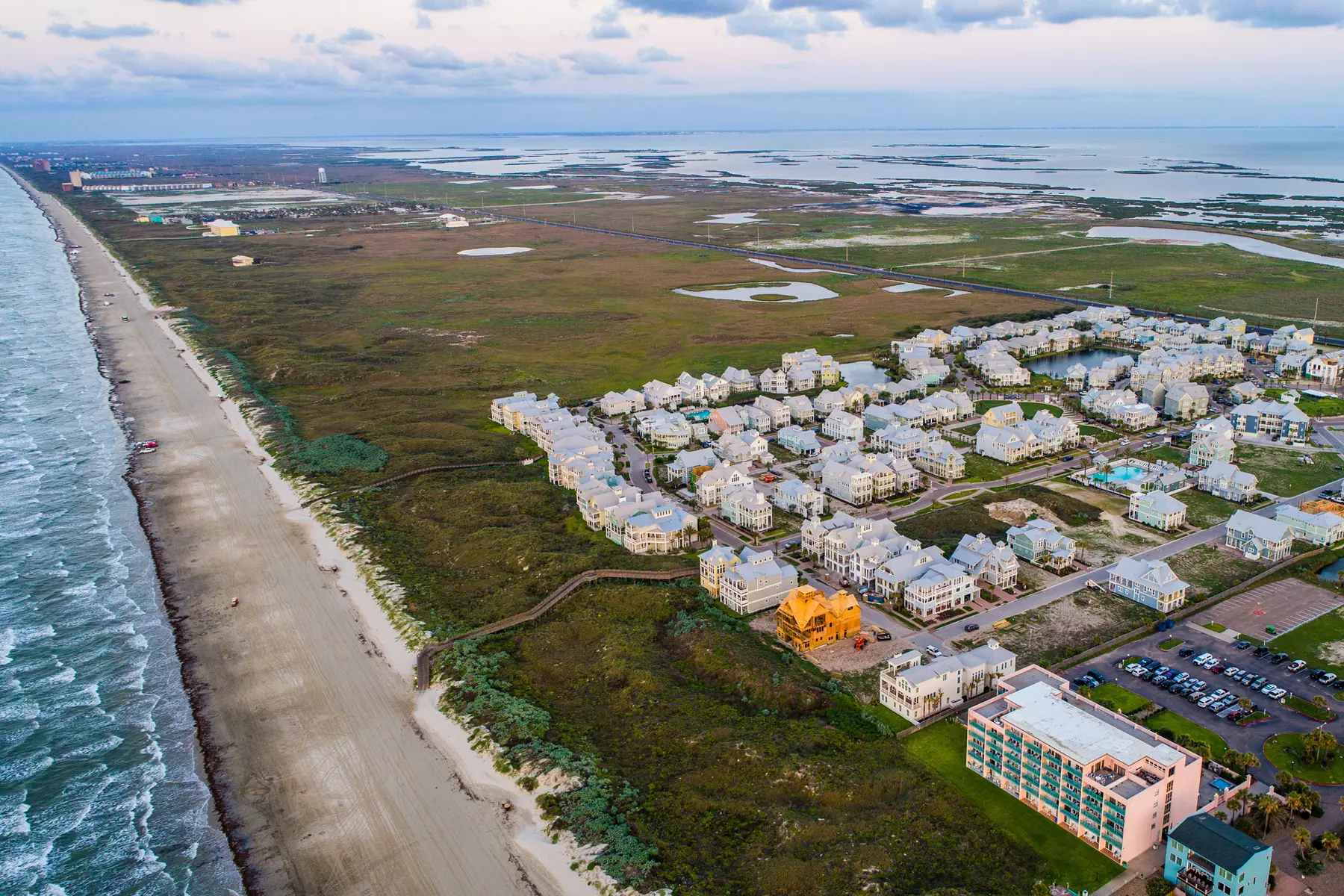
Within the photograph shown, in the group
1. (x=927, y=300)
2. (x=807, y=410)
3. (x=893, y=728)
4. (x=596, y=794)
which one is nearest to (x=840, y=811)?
(x=893, y=728)

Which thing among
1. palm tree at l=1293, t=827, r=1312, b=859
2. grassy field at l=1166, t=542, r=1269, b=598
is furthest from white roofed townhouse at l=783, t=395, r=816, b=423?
palm tree at l=1293, t=827, r=1312, b=859

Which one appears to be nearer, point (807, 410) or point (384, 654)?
point (384, 654)

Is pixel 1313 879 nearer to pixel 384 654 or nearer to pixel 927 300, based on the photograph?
pixel 384 654

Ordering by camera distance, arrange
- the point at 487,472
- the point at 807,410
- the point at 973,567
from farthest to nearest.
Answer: the point at 807,410 < the point at 487,472 < the point at 973,567

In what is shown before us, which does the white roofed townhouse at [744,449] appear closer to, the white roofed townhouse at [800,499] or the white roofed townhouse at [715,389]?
the white roofed townhouse at [800,499]

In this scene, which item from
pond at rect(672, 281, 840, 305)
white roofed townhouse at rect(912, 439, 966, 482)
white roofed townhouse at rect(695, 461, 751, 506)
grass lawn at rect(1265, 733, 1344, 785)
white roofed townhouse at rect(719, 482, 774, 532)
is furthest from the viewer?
pond at rect(672, 281, 840, 305)

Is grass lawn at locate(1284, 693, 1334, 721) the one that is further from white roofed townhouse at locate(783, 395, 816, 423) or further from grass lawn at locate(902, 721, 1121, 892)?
white roofed townhouse at locate(783, 395, 816, 423)

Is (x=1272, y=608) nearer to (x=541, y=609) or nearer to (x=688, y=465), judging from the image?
(x=688, y=465)

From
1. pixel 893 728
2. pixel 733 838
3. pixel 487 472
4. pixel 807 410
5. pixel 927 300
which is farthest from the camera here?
pixel 927 300
